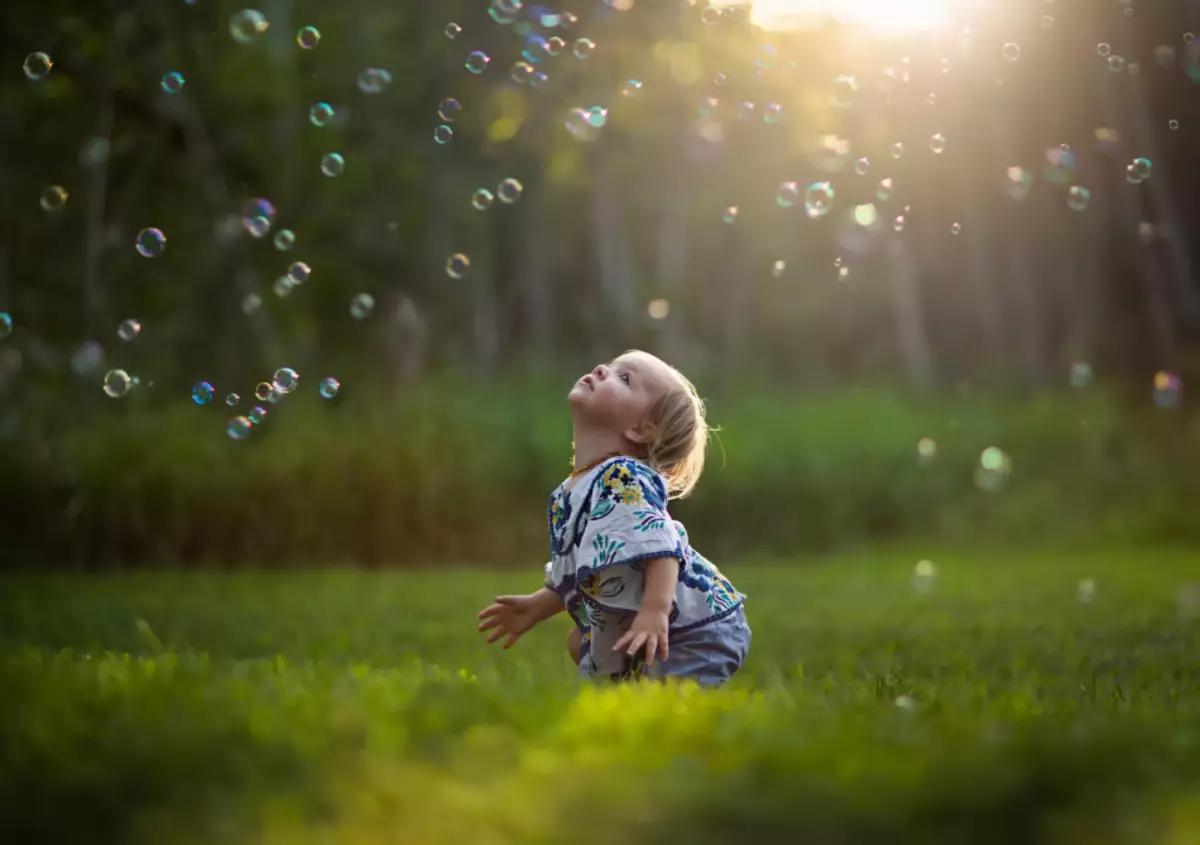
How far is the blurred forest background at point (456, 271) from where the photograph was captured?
9.64m

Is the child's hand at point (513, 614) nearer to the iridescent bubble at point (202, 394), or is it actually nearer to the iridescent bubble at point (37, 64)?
the iridescent bubble at point (202, 394)

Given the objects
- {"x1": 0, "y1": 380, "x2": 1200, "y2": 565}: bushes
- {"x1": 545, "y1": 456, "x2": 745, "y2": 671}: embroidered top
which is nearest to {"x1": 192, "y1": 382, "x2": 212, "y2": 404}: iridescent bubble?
{"x1": 545, "y1": 456, "x2": 745, "y2": 671}: embroidered top

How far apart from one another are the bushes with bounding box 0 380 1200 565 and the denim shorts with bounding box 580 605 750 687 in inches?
269

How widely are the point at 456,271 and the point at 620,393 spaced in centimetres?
340

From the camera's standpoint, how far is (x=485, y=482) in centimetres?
1091

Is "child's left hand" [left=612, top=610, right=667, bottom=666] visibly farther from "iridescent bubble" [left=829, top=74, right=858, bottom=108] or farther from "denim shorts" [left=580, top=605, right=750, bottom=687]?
"iridescent bubble" [left=829, top=74, right=858, bottom=108]

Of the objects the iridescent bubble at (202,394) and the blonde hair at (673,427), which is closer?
the blonde hair at (673,427)

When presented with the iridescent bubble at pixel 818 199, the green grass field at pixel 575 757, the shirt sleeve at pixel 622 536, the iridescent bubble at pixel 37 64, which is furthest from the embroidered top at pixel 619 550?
the iridescent bubble at pixel 37 64

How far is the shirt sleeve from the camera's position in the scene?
362 cm

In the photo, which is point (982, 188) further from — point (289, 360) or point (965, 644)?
point (965, 644)

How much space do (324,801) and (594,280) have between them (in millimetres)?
25937

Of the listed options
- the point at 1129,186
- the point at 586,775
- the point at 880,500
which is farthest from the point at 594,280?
the point at 586,775

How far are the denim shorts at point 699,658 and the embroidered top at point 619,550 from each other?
29 mm

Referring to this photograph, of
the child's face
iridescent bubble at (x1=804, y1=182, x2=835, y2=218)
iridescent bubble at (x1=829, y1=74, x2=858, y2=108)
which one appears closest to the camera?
the child's face
